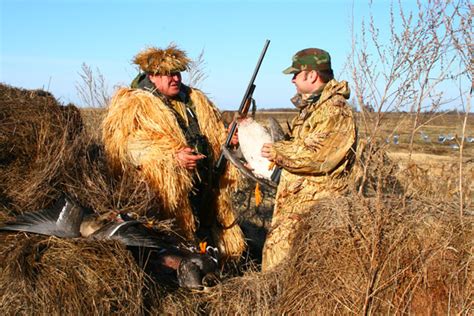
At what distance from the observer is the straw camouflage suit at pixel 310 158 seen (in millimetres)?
3807

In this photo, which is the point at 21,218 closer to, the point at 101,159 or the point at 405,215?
the point at 101,159

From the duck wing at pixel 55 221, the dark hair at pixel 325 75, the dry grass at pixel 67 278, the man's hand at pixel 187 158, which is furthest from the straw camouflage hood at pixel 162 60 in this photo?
the dry grass at pixel 67 278

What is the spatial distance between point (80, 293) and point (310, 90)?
2219 mm

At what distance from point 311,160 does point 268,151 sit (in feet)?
1.22

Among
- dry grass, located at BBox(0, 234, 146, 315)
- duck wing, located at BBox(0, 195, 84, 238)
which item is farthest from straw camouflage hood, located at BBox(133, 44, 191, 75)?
dry grass, located at BBox(0, 234, 146, 315)

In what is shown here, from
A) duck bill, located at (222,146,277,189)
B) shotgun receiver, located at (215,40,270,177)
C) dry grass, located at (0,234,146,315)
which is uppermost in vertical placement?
shotgun receiver, located at (215,40,270,177)

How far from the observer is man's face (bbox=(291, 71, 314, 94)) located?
159 inches

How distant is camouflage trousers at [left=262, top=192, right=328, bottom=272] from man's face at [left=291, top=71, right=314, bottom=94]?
81 cm

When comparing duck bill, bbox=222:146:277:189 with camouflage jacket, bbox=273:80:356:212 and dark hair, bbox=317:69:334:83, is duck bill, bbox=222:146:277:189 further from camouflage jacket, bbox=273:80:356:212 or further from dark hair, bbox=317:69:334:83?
dark hair, bbox=317:69:334:83

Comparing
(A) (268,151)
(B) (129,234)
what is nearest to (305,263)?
(A) (268,151)

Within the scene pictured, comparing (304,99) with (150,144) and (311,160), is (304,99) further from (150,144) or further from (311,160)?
(150,144)

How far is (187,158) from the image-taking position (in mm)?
4449

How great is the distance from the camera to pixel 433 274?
10.3ft

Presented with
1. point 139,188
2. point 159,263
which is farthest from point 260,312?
point 139,188
